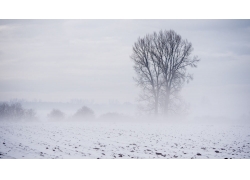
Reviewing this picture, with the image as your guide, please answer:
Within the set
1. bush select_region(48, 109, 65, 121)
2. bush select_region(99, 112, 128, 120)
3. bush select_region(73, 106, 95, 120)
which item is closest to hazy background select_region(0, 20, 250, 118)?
bush select_region(99, 112, 128, 120)

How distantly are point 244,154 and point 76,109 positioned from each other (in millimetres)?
22178

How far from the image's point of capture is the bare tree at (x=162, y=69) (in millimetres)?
22812

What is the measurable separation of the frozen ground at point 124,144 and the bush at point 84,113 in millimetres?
14742

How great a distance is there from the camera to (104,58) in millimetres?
20219

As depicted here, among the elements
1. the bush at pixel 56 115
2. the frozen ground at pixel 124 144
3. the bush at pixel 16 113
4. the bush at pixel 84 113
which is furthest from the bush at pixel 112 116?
the frozen ground at pixel 124 144

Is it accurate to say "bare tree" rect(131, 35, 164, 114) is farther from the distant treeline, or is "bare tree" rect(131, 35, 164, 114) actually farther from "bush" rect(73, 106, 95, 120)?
"bush" rect(73, 106, 95, 120)

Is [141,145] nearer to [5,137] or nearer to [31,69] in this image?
[5,137]

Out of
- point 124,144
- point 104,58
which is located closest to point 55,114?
point 104,58

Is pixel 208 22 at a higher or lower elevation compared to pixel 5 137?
higher

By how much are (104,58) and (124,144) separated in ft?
33.1

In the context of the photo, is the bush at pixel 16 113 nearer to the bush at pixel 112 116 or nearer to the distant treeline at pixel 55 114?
the distant treeline at pixel 55 114
